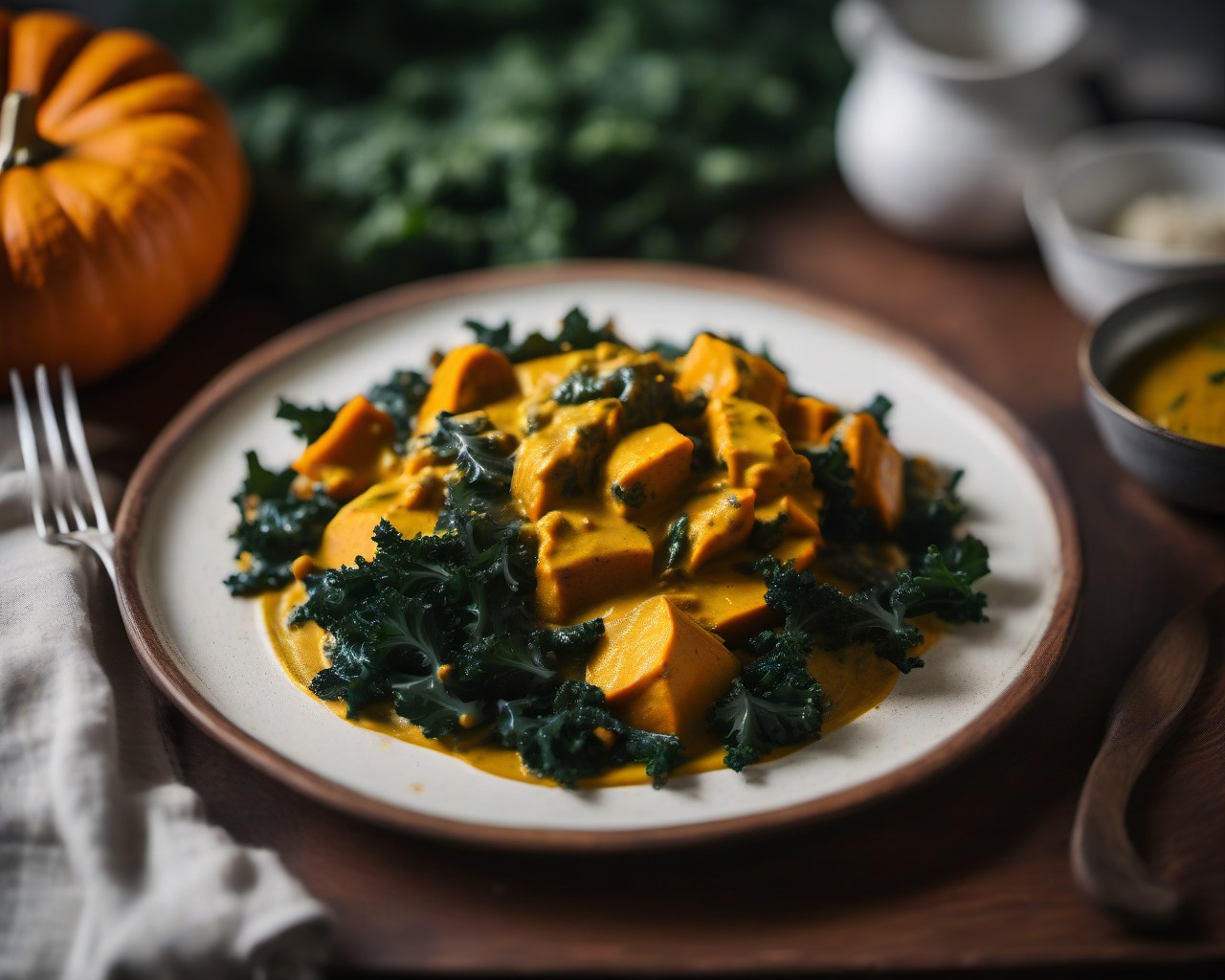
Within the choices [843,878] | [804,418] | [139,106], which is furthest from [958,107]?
[843,878]

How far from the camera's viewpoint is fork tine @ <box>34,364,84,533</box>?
A: 11.9 feet

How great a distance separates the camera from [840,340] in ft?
14.5

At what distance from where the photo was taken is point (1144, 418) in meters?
3.70

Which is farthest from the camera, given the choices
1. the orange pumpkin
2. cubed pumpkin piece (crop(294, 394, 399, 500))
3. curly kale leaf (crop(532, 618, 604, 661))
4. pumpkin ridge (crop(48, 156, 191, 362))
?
pumpkin ridge (crop(48, 156, 191, 362))

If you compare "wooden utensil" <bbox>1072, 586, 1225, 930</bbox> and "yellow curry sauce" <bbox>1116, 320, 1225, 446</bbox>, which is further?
"yellow curry sauce" <bbox>1116, 320, 1225, 446</bbox>

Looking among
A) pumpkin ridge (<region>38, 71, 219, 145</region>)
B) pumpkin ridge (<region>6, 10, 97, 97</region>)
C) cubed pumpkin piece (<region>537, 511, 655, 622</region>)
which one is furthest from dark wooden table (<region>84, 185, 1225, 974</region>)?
pumpkin ridge (<region>6, 10, 97, 97</region>)

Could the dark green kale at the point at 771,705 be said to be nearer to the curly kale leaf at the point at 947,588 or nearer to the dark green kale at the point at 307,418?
the curly kale leaf at the point at 947,588

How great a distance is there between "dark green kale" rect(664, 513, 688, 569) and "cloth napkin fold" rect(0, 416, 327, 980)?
125 cm

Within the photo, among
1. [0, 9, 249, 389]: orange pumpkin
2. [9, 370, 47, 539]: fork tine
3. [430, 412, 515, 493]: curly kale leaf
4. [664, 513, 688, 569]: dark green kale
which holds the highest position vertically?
[0, 9, 249, 389]: orange pumpkin

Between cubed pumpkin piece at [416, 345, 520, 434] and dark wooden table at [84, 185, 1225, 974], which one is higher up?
cubed pumpkin piece at [416, 345, 520, 434]

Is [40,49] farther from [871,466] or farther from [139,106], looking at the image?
[871,466]

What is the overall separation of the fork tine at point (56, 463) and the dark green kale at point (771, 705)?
83.4 inches

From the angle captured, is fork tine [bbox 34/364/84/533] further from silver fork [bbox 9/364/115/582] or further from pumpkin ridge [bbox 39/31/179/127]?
pumpkin ridge [bbox 39/31/179/127]

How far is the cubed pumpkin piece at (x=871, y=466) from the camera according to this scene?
11.4 feet
